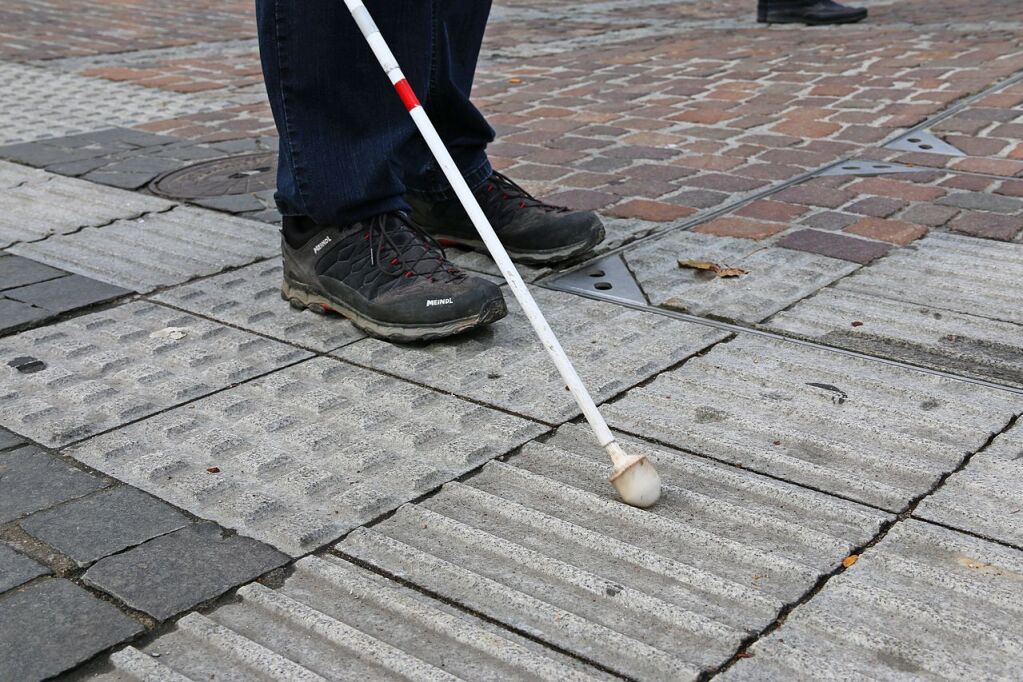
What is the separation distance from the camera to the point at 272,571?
181 centimetres

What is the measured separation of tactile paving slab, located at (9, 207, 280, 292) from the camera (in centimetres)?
321

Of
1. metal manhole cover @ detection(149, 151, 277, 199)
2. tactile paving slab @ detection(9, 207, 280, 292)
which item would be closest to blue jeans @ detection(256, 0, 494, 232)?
tactile paving slab @ detection(9, 207, 280, 292)

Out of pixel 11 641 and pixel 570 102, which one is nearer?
pixel 11 641

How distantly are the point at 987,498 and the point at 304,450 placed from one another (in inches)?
46.5

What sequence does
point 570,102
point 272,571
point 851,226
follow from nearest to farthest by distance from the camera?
point 272,571, point 851,226, point 570,102

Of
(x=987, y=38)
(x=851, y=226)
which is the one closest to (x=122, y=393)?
(x=851, y=226)

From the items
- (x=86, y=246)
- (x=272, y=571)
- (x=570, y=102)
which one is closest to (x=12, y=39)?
(x=570, y=102)

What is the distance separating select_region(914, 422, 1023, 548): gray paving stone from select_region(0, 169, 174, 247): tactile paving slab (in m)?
2.67

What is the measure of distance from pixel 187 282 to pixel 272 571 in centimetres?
149

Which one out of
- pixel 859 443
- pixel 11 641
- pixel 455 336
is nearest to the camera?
pixel 11 641

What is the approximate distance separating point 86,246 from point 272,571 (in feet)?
6.42

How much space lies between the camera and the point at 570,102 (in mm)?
5336

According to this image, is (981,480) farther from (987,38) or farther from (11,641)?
(987,38)

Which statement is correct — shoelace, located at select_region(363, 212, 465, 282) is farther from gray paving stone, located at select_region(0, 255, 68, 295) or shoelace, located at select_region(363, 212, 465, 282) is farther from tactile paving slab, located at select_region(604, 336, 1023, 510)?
gray paving stone, located at select_region(0, 255, 68, 295)
